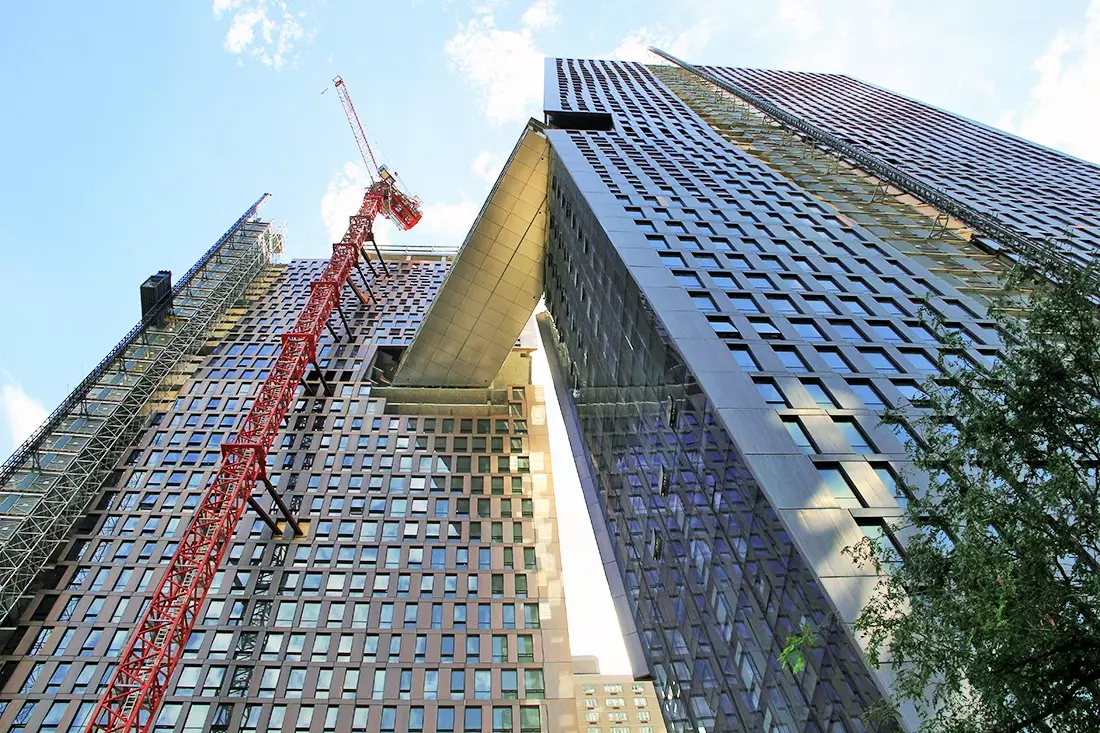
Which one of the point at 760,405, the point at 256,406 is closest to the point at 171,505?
the point at 256,406

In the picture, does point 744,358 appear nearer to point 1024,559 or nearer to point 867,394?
point 867,394

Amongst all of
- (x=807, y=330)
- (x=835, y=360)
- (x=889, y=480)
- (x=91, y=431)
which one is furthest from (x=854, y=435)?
(x=91, y=431)

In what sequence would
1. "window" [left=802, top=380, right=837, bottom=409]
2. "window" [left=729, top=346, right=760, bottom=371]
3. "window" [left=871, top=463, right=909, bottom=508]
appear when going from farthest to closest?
"window" [left=729, top=346, right=760, bottom=371] < "window" [left=802, top=380, right=837, bottom=409] < "window" [left=871, top=463, right=909, bottom=508]

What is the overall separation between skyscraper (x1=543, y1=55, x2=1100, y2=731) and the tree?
A: 10.0ft

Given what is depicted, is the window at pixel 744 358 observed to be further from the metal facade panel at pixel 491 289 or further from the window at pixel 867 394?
the metal facade panel at pixel 491 289

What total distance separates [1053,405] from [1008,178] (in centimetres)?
5636

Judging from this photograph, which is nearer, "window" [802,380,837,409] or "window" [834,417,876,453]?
"window" [834,417,876,453]

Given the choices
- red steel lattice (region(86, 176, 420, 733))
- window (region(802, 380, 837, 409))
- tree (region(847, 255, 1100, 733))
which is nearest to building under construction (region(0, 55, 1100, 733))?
window (region(802, 380, 837, 409))

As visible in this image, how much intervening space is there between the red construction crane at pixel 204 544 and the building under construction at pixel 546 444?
28 cm

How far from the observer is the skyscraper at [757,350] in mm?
20625

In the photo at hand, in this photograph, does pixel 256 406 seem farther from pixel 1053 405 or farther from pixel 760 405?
pixel 1053 405

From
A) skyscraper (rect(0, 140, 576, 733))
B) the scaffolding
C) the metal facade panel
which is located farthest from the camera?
the metal facade panel

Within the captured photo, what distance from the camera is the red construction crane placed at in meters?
36.2

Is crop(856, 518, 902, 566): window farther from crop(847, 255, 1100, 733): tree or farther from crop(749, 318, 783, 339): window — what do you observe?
crop(749, 318, 783, 339): window
